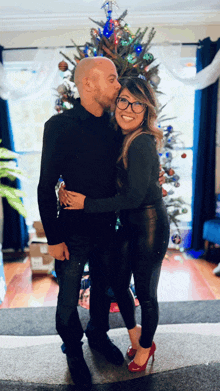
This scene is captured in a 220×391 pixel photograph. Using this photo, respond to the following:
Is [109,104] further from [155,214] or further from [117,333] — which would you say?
[117,333]

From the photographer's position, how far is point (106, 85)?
1299mm

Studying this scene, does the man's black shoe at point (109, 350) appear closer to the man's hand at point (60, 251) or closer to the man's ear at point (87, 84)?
the man's hand at point (60, 251)

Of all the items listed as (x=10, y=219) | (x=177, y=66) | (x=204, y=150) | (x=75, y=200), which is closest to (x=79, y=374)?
(x=75, y=200)

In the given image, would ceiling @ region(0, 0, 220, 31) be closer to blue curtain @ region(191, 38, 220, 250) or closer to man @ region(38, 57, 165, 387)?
blue curtain @ region(191, 38, 220, 250)

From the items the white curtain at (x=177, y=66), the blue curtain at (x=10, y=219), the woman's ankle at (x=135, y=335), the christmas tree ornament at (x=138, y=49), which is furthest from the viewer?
the blue curtain at (x=10, y=219)

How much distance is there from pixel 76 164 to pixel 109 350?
3.58ft

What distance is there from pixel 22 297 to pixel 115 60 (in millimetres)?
1969

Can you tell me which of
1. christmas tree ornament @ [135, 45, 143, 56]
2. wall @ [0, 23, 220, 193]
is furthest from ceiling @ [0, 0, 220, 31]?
christmas tree ornament @ [135, 45, 143, 56]

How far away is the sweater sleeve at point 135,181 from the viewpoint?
4.11 ft

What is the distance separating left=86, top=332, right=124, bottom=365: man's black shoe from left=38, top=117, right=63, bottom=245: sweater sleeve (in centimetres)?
75

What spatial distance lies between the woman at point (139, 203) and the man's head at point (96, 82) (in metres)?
0.05

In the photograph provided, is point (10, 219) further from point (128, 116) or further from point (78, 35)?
point (128, 116)

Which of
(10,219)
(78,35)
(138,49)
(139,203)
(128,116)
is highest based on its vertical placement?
(78,35)

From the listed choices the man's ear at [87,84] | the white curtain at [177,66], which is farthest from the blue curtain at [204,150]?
the man's ear at [87,84]
